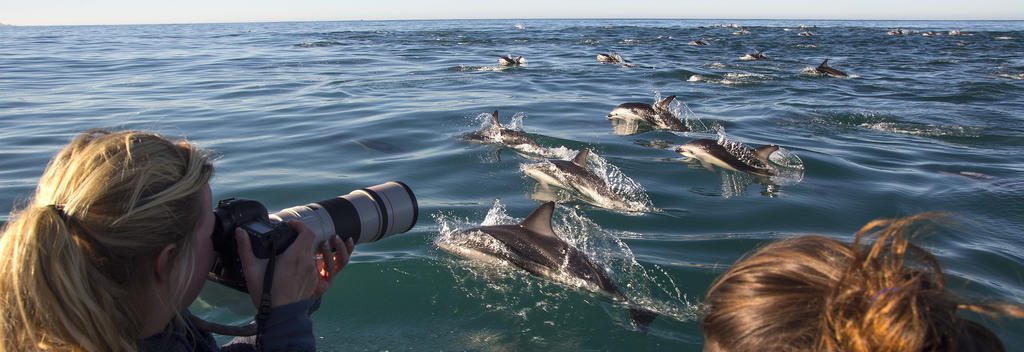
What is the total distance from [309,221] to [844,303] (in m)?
1.98

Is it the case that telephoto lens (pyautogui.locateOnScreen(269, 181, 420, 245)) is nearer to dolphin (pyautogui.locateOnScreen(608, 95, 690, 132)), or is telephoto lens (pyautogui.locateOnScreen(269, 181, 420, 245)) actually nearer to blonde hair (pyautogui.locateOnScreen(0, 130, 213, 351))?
blonde hair (pyautogui.locateOnScreen(0, 130, 213, 351))

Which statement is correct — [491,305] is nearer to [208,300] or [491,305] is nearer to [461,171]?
[208,300]

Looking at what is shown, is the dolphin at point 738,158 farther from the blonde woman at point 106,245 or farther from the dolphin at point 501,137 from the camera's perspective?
the blonde woman at point 106,245

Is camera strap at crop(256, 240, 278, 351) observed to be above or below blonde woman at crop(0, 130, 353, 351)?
below

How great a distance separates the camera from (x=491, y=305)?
4.16m

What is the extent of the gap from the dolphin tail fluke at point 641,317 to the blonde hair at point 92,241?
273 cm

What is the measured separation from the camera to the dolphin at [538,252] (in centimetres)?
428

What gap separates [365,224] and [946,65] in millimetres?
25029

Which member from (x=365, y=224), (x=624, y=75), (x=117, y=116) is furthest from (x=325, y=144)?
(x=624, y=75)

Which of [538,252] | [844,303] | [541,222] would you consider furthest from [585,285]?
[844,303]

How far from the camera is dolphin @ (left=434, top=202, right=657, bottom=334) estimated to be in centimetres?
428

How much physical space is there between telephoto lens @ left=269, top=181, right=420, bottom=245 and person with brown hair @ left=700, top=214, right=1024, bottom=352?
65.3 inches

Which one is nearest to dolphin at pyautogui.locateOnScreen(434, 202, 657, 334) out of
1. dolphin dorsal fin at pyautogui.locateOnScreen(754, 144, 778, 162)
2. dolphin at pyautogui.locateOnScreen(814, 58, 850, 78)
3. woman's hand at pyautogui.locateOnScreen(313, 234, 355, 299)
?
woman's hand at pyautogui.locateOnScreen(313, 234, 355, 299)

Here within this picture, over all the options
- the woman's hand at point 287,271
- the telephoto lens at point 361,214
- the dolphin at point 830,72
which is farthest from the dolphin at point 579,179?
the dolphin at point 830,72
